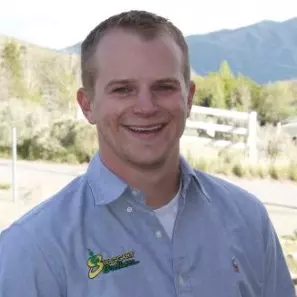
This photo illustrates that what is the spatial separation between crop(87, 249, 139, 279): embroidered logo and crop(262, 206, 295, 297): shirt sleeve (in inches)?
11.5

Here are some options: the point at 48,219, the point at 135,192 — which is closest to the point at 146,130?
the point at 135,192

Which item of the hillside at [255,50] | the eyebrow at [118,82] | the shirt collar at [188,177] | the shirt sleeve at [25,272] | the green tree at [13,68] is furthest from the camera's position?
the green tree at [13,68]

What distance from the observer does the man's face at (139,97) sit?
3.83 feet

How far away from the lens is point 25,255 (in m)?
1.07

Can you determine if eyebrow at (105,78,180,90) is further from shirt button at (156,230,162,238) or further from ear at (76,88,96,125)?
shirt button at (156,230,162,238)

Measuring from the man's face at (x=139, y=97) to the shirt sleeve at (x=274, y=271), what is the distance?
0.26 meters

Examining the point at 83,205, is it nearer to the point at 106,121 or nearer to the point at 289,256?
the point at 106,121

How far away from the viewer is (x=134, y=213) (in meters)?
1.19

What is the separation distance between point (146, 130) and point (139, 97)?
0.05m

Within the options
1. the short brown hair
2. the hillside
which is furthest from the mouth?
the hillside

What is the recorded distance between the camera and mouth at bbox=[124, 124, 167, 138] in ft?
3.88

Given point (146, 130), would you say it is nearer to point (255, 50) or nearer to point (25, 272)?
point (25, 272)

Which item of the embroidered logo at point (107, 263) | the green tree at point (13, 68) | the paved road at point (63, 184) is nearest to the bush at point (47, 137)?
the paved road at point (63, 184)

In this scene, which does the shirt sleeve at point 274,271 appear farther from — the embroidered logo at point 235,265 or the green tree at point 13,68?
the green tree at point 13,68
